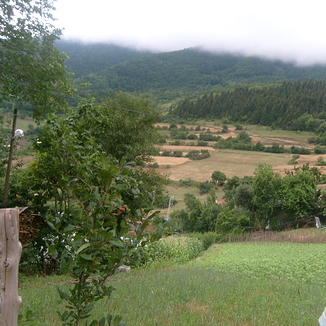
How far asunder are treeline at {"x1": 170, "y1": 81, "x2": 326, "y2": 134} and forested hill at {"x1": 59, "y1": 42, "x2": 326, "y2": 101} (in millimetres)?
16989

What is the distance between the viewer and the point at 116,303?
5965 mm

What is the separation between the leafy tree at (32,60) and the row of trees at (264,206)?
1236 inches

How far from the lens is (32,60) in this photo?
34.8ft

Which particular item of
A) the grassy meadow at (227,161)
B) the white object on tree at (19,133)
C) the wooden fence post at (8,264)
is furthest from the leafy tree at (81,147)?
the grassy meadow at (227,161)

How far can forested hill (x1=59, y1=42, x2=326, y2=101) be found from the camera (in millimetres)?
77562

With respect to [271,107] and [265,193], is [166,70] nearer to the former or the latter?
[271,107]

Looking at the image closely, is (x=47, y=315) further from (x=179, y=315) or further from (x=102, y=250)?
(x=102, y=250)

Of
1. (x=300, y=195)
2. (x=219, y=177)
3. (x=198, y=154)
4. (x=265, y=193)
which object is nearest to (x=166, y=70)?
(x=198, y=154)

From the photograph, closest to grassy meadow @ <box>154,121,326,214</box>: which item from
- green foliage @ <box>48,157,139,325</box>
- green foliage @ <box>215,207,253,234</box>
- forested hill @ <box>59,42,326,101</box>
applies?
green foliage @ <box>215,207,253,234</box>

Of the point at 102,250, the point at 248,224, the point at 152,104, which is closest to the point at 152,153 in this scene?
the point at 152,104

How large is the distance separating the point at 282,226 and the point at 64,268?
43255 millimetres

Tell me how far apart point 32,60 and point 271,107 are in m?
82.1

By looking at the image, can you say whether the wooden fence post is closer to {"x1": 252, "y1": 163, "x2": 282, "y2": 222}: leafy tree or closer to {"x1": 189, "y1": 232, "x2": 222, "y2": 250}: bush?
{"x1": 189, "y1": 232, "x2": 222, "y2": 250}: bush

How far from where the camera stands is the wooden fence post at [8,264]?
2.07 metres
